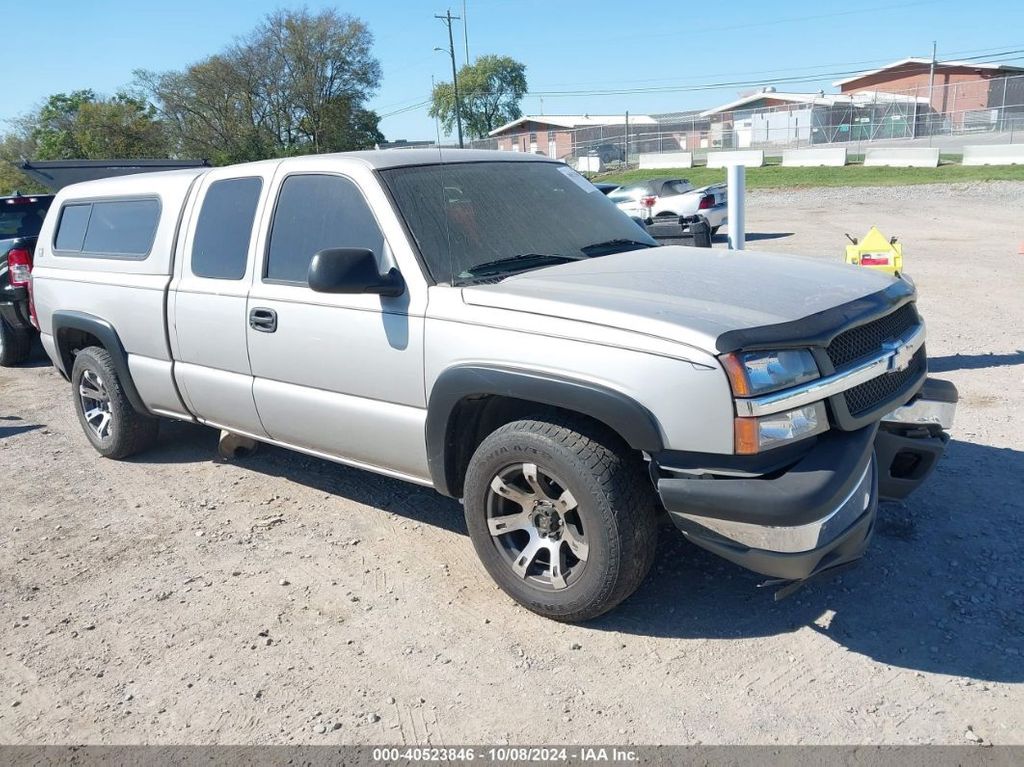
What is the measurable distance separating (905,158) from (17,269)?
31.4 meters

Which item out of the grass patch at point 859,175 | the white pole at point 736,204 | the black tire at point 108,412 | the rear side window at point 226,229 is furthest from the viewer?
the grass patch at point 859,175

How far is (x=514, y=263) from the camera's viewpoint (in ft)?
13.3

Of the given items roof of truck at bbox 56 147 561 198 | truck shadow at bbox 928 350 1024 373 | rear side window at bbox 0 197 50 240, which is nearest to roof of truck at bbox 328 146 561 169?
roof of truck at bbox 56 147 561 198

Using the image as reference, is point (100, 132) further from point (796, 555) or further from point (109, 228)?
point (796, 555)

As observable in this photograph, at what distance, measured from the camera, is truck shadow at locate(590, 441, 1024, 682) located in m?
3.31

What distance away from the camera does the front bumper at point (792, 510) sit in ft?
9.71

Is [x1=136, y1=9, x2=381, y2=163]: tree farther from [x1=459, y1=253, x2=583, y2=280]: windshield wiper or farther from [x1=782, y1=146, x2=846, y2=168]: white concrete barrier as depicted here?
[x1=459, y1=253, x2=583, y2=280]: windshield wiper

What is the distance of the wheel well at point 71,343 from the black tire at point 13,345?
12.5 feet

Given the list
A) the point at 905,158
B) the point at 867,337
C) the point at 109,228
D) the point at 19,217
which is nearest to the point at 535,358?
the point at 867,337

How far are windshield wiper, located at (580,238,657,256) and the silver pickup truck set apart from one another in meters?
0.01

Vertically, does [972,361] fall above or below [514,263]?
below

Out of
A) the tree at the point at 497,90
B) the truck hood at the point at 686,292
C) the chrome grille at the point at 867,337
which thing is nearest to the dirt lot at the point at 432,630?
the chrome grille at the point at 867,337

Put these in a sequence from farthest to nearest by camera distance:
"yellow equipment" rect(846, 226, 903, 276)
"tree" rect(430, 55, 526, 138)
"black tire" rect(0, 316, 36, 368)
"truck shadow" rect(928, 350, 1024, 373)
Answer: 1. "tree" rect(430, 55, 526, 138)
2. "black tire" rect(0, 316, 36, 368)
3. "truck shadow" rect(928, 350, 1024, 373)
4. "yellow equipment" rect(846, 226, 903, 276)

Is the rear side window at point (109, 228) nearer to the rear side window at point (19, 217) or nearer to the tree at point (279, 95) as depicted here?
the rear side window at point (19, 217)
